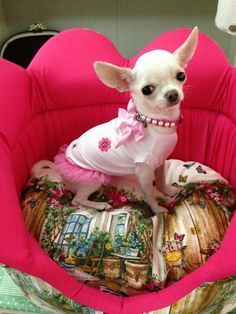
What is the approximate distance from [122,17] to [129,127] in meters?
1.15

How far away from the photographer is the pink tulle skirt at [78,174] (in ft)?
4.17

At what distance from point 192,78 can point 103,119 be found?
42 cm

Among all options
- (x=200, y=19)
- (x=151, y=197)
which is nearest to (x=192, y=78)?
(x=151, y=197)

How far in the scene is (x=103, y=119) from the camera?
58.7 inches

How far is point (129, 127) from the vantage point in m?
1.16

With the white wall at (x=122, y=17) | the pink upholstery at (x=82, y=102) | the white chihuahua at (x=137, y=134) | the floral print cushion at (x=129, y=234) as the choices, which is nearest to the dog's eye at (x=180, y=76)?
the white chihuahua at (x=137, y=134)

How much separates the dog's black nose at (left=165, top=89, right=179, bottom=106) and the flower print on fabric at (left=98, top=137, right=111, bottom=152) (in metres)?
0.32

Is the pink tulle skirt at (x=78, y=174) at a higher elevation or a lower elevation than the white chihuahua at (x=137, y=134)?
lower

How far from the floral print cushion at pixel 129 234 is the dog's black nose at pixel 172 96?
43 cm

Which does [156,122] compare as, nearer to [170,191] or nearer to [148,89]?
[148,89]

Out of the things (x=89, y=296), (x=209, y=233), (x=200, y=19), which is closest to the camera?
(x=89, y=296)

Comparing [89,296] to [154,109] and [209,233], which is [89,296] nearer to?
[209,233]

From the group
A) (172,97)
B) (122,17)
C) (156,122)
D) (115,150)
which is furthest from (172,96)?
(122,17)

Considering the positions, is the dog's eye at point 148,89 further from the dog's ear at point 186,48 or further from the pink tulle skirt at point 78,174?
the pink tulle skirt at point 78,174
